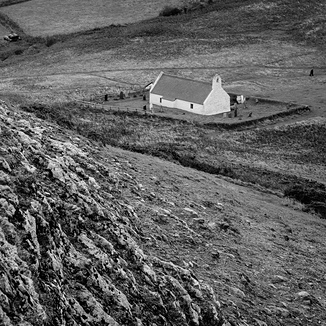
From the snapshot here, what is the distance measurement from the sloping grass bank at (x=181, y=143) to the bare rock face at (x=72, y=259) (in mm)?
12514

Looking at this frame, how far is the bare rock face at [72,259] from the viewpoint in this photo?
15.0 m

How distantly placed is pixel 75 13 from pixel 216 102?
179ft

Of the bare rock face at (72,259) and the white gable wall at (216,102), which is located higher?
the bare rock face at (72,259)

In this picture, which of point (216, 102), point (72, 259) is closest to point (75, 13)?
point (216, 102)

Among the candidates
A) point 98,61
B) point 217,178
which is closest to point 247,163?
point 217,178

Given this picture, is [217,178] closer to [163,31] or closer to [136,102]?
[136,102]

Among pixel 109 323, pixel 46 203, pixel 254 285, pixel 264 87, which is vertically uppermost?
pixel 46 203

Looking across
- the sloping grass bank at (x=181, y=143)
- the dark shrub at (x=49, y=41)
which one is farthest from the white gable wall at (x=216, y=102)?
the dark shrub at (x=49, y=41)

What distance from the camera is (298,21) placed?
105688mm

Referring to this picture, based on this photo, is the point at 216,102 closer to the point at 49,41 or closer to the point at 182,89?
the point at 182,89

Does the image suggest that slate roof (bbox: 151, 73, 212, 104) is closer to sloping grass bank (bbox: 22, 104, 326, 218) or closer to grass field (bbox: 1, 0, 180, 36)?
sloping grass bank (bbox: 22, 104, 326, 218)

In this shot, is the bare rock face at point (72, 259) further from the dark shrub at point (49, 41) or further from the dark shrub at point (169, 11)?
the dark shrub at point (169, 11)

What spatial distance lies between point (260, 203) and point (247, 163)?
15092 mm

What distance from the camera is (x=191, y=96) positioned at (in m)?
64.2
